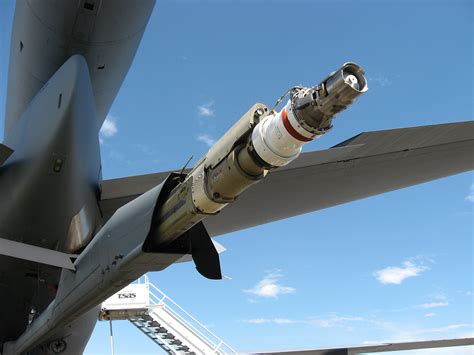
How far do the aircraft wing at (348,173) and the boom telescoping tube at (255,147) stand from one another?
3.31 m

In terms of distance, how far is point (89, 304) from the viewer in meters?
6.62

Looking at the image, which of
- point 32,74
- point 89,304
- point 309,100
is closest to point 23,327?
point 89,304

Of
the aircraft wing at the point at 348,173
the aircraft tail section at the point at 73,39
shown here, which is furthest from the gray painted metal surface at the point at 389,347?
the aircraft tail section at the point at 73,39

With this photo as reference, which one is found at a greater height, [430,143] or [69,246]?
[430,143]

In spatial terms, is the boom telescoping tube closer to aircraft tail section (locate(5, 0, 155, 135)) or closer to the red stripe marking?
the red stripe marking

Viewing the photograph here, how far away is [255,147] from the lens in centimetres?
409

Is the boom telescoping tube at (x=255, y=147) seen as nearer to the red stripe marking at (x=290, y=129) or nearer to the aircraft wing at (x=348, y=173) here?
the red stripe marking at (x=290, y=129)

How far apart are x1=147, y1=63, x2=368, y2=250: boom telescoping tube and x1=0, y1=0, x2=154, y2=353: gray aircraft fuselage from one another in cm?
342

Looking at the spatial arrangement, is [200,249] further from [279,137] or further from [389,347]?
[389,347]

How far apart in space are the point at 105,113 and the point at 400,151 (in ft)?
20.4

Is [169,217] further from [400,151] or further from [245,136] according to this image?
[400,151]

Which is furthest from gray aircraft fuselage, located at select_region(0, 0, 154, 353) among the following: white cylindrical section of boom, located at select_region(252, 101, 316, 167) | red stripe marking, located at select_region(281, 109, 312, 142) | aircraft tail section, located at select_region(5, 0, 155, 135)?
red stripe marking, located at select_region(281, 109, 312, 142)

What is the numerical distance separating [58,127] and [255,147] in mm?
4746

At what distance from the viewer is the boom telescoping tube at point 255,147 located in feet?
11.6
